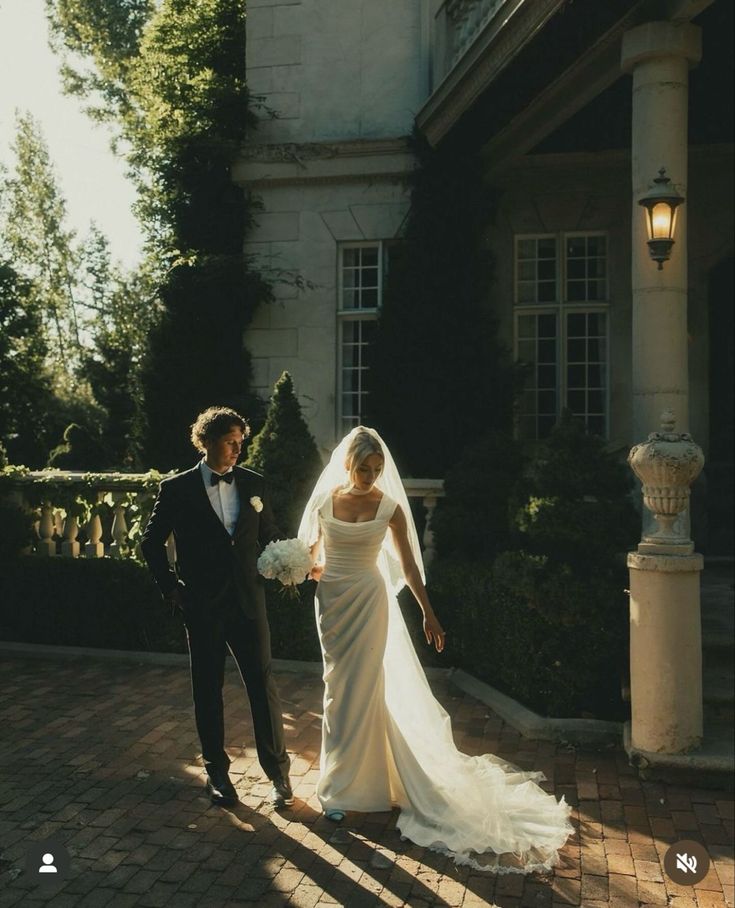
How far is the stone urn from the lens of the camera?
18.3 feet

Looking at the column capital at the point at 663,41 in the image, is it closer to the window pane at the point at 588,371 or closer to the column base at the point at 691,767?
the window pane at the point at 588,371

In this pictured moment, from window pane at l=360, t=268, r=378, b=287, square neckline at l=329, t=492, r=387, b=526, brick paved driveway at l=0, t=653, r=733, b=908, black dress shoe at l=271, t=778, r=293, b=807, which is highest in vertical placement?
window pane at l=360, t=268, r=378, b=287

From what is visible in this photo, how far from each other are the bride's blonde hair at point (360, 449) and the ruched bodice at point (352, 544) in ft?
0.87

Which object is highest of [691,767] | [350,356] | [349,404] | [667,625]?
[350,356]

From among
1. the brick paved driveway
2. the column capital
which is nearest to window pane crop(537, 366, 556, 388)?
the column capital

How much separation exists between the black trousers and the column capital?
5.46 meters

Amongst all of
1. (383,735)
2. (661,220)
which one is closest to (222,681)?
(383,735)

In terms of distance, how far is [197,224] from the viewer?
481 inches

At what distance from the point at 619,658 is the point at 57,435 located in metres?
14.1

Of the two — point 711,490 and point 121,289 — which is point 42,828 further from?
point 121,289

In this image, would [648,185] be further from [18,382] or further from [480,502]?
[18,382]

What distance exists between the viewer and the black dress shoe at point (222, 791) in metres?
4.93

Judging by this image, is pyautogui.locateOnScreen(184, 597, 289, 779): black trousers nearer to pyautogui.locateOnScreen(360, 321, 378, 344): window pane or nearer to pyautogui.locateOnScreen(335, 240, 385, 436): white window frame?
pyautogui.locateOnScreen(335, 240, 385, 436): white window frame

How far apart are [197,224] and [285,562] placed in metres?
8.36
